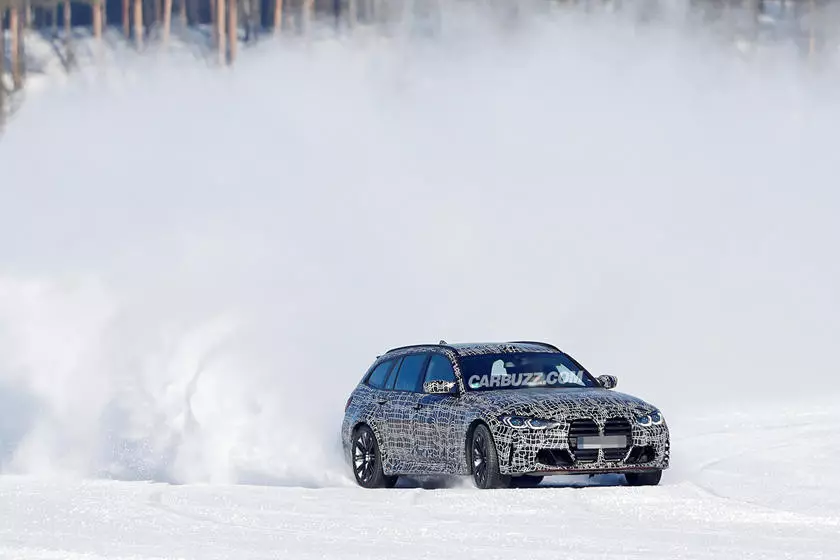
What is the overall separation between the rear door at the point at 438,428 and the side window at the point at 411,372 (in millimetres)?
376

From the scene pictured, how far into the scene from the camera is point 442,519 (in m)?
13.6

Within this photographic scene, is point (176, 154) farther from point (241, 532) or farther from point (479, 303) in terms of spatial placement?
point (241, 532)

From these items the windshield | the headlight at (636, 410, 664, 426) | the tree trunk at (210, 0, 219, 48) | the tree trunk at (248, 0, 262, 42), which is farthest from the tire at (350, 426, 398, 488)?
the tree trunk at (210, 0, 219, 48)

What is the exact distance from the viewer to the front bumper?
615 inches

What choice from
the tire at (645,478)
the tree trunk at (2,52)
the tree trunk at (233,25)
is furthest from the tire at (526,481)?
the tree trunk at (2,52)

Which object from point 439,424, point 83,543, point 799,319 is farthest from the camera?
point 799,319

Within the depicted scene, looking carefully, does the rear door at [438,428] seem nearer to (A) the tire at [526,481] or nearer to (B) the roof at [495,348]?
(B) the roof at [495,348]

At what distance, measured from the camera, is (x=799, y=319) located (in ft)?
98.7

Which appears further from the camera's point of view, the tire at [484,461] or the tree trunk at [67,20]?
the tree trunk at [67,20]

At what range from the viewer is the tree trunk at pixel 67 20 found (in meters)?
75.2

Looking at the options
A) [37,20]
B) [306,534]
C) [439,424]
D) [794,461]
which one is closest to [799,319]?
[794,461]

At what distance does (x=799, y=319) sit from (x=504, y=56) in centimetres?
Answer: 2075

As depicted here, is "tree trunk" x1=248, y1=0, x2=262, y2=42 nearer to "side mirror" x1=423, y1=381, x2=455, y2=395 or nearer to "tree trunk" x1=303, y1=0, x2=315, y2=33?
"tree trunk" x1=303, y1=0, x2=315, y2=33

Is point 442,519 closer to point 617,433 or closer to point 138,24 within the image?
point 617,433
